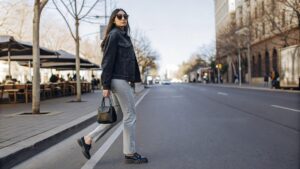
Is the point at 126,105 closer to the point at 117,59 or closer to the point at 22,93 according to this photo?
the point at 117,59

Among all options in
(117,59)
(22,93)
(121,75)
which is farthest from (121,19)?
(22,93)

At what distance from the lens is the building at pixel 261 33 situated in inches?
1660

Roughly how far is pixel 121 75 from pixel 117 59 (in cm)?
23

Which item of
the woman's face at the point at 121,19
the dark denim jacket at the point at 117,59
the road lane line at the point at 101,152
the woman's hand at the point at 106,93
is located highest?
the woman's face at the point at 121,19

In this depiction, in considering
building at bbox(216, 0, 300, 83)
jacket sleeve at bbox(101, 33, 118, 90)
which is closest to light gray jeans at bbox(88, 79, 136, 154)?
jacket sleeve at bbox(101, 33, 118, 90)

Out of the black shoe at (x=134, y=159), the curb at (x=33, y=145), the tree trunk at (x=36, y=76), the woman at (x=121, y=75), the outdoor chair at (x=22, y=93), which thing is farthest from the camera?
the outdoor chair at (x=22, y=93)

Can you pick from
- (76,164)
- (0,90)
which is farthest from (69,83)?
(76,164)

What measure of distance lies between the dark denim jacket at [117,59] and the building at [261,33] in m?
35.2

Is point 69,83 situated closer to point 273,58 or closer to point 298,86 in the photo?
point 298,86

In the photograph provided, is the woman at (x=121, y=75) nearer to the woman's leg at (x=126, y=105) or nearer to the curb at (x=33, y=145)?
the woman's leg at (x=126, y=105)

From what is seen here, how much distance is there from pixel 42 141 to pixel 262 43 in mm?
58070

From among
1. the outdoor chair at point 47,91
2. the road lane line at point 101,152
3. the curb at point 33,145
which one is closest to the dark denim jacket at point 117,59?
the road lane line at point 101,152

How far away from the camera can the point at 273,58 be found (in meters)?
57.5

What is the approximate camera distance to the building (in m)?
42.2
